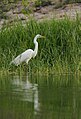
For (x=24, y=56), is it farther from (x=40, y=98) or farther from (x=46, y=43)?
(x=40, y=98)

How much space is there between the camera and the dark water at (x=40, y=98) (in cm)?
989

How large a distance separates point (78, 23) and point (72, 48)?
123 centimetres

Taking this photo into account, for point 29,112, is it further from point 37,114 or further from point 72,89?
point 72,89

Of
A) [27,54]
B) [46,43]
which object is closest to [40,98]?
[27,54]

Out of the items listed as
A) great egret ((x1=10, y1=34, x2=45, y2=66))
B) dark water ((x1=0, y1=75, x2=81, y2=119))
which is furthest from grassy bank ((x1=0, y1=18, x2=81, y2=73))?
dark water ((x1=0, y1=75, x2=81, y2=119))

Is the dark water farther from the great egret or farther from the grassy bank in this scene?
the great egret

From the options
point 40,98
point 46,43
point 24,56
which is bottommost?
point 40,98

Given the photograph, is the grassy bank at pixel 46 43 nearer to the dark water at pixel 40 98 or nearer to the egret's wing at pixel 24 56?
the egret's wing at pixel 24 56

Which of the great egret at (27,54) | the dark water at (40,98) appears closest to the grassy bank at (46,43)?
the great egret at (27,54)

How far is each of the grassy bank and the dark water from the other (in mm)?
3626

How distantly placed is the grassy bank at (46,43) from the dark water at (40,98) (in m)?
3.63

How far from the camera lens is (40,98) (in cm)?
1186

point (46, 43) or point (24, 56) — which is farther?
point (46, 43)

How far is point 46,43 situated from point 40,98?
976 centimetres
